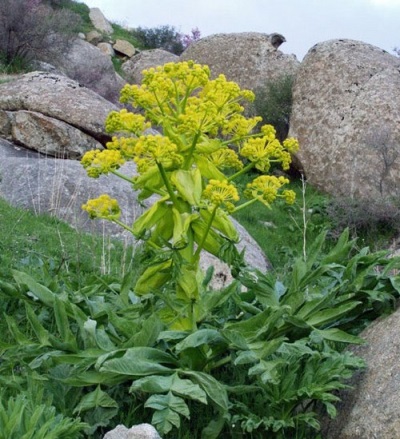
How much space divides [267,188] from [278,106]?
49.7 feet

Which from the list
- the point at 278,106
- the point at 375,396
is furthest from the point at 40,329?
the point at 278,106

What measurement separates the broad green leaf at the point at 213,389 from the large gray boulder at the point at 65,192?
6644mm

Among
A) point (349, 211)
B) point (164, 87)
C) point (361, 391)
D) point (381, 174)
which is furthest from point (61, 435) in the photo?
point (381, 174)

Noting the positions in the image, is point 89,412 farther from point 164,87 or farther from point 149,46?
point 149,46

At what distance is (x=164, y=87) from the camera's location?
153 inches

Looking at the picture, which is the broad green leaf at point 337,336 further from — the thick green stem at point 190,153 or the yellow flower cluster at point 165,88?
the yellow flower cluster at point 165,88

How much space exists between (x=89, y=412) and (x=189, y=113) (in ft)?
4.64

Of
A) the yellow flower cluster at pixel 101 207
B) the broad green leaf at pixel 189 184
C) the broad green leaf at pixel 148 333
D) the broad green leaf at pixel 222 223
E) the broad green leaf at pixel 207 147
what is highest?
the broad green leaf at pixel 207 147

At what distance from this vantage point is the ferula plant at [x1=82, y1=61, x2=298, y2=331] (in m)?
3.81

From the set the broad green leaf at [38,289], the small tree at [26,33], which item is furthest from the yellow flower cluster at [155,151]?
the small tree at [26,33]

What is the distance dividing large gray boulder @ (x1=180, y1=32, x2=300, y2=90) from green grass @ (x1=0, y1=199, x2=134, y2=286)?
1131 centimetres

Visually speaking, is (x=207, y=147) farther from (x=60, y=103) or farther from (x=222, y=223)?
(x=60, y=103)

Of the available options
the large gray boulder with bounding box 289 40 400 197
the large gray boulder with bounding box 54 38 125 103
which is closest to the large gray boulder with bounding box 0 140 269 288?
the large gray boulder with bounding box 289 40 400 197

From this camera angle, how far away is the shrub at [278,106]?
61.2 feet
